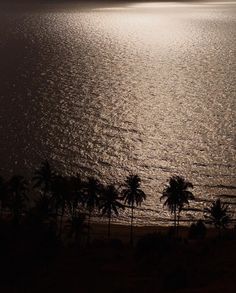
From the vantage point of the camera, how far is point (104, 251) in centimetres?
6109

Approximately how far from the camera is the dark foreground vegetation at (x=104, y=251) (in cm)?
5131

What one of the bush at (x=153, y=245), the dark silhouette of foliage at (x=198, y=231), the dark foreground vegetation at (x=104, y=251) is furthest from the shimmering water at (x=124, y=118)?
the bush at (x=153, y=245)

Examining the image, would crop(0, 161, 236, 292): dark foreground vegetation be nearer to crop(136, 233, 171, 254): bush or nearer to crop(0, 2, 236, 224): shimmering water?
crop(136, 233, 171, 254): bush

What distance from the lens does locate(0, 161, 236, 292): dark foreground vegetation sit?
5131cm

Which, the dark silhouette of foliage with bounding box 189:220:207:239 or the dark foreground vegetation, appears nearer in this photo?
the dark foreground vegetation

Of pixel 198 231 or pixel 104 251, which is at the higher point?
pixel 198 231

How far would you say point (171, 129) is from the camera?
105 meters

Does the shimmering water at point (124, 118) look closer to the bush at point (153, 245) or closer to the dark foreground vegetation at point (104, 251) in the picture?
the dark foreground vegetation at point (104, 251)

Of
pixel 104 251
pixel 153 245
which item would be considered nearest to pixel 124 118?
pixel 104 251

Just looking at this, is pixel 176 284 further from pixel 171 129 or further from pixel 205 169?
pixel 171 129

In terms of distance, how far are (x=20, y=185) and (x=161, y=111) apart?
183ft

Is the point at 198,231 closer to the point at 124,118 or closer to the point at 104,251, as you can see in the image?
the point at 104,251

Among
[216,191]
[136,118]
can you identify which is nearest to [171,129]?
[136,118]

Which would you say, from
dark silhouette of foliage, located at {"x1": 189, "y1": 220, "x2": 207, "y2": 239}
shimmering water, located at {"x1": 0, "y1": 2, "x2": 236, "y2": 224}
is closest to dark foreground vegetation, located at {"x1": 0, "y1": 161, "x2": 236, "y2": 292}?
dark silhouette of foliage, located at {"x1": 189, "y1": 220, "x2": 207, "y2": 239}
